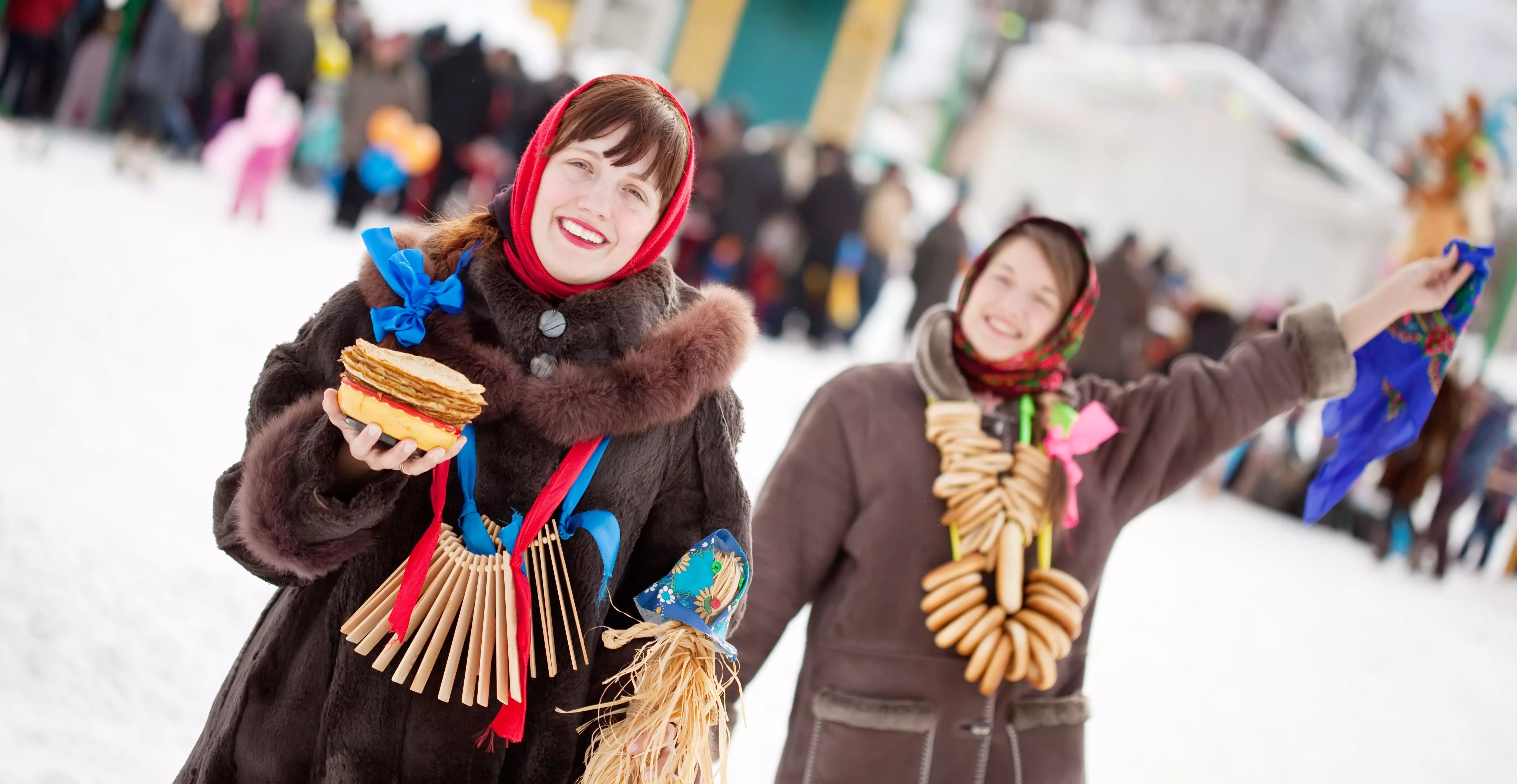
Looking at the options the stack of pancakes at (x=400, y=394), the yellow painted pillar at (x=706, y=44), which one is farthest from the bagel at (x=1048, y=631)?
the yellow painted pillar at (x=706, y=44)

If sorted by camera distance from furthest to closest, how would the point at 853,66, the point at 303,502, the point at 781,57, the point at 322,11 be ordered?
1. the point at 853,66
2. the point at 781,57
3. the point at 322,11
4. the point at 303,502

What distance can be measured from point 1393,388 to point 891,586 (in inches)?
51.4

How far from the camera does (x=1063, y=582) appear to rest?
2361 millimetres

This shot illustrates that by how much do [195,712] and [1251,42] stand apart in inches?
914

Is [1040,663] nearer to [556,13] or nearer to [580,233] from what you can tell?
[580,233]

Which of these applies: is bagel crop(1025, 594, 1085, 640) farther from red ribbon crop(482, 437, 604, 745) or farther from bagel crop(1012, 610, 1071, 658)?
red ribbon crop(482, 437, 604, 745)

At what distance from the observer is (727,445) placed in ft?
5.63

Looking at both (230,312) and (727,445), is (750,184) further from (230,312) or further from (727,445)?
(727,445)

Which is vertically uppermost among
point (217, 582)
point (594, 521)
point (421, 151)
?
point (421, 151)

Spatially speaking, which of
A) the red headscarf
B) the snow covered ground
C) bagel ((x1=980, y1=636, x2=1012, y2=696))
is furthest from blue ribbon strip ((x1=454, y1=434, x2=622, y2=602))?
the snow covered ground

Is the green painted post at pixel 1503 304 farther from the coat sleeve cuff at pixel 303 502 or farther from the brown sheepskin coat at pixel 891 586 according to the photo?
the coat sleeve cuff at pixel 303 502

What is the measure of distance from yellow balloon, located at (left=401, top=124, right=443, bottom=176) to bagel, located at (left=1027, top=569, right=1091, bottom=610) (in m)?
7.86

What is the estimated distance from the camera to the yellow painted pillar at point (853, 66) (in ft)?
58.7

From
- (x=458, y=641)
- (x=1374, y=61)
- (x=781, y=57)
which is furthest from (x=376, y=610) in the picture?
(x=1374, y=61)
